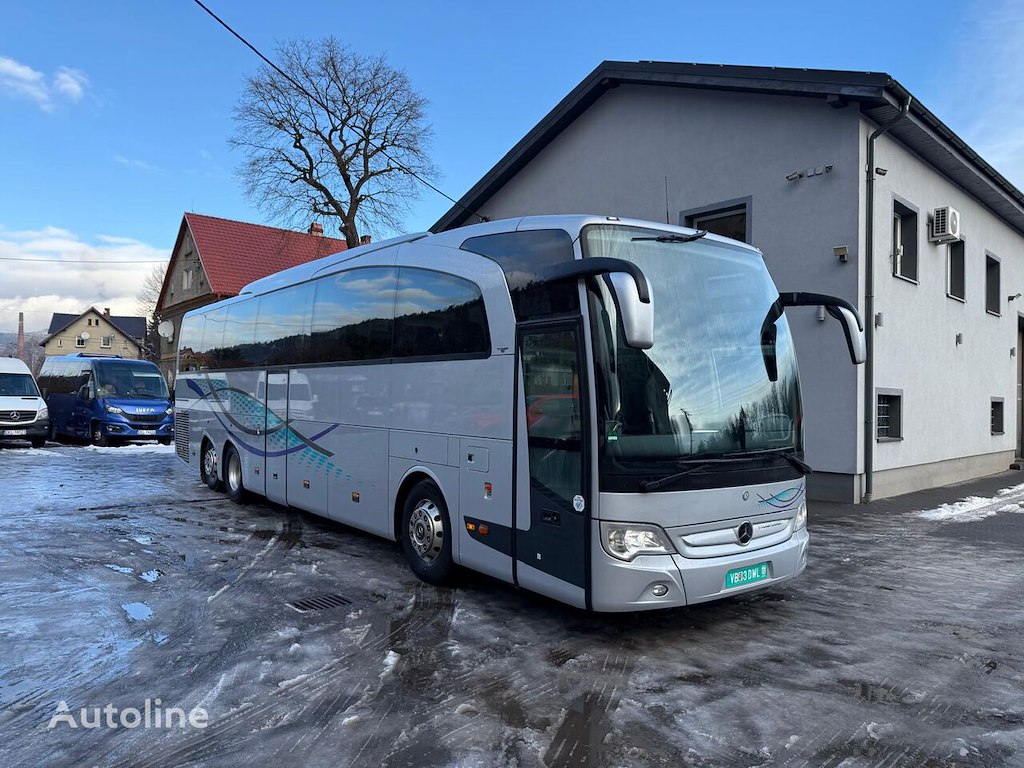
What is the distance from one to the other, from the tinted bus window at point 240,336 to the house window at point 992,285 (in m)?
15.9

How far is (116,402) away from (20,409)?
230cm

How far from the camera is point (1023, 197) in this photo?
15.4 meters

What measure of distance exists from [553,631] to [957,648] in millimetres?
2822

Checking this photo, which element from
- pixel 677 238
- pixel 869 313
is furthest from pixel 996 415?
pixel 677 238

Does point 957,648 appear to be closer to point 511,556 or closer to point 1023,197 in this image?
point 511,556

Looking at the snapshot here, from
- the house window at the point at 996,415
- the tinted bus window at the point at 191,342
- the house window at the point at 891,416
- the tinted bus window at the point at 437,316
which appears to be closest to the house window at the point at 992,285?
the house window at the point at 996,415

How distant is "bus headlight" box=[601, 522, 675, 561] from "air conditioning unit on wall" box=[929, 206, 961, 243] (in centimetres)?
1105

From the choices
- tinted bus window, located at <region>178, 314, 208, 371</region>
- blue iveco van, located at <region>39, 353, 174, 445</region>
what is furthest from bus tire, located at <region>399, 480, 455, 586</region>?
blue iveco van, located at <region>39, 353, 174, 445</region>

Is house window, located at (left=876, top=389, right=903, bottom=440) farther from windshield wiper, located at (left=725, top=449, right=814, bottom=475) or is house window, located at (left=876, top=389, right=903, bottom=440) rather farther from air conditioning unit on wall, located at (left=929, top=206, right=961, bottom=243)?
windshield wiper, located at (left=725, top=449, right=814, bottom=475)

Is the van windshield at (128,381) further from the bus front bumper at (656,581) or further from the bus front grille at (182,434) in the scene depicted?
the bus front bumper at (656,581)

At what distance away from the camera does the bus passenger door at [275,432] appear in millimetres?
8961

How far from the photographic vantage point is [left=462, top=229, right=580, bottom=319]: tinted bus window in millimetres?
4926

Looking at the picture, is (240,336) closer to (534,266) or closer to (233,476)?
(233,476)

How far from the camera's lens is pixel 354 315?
7.55m
